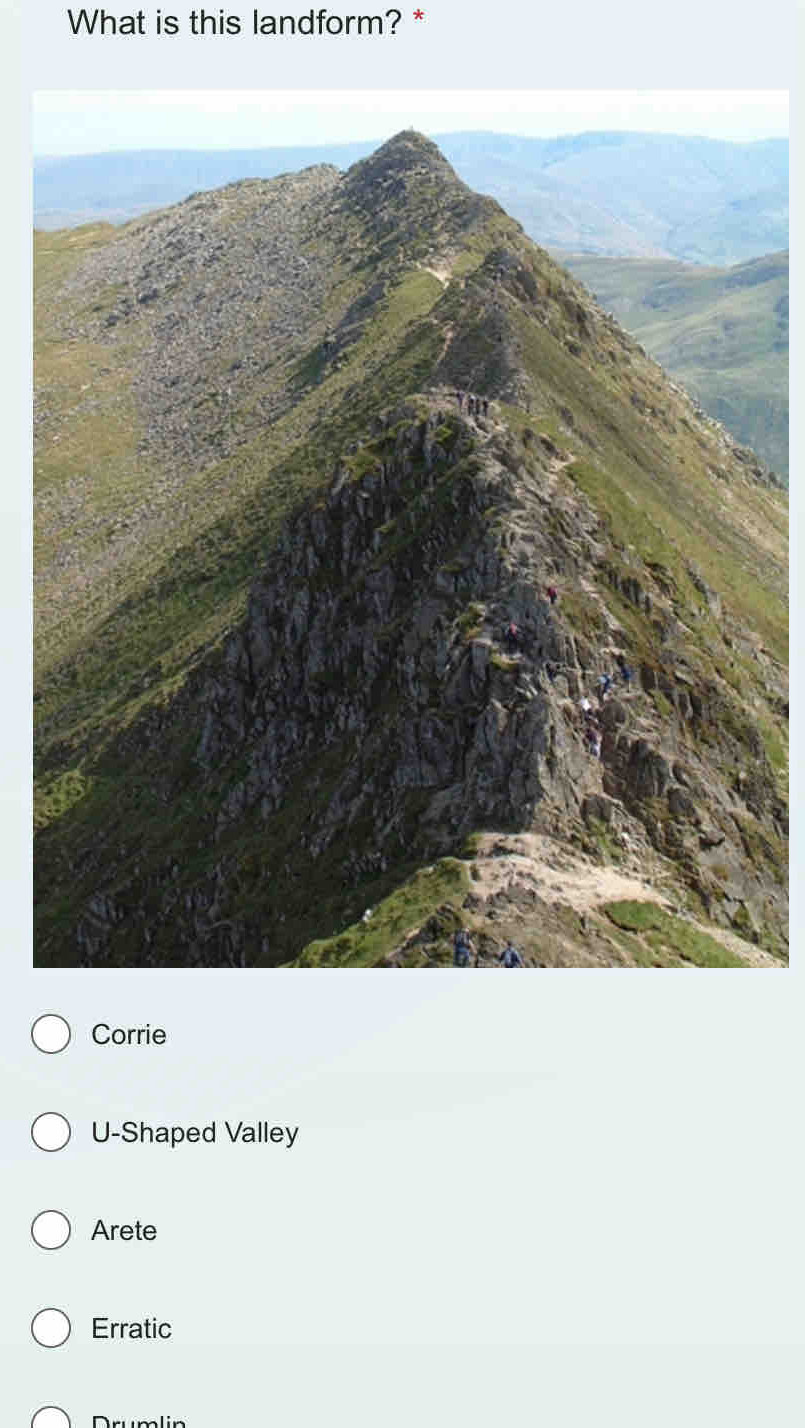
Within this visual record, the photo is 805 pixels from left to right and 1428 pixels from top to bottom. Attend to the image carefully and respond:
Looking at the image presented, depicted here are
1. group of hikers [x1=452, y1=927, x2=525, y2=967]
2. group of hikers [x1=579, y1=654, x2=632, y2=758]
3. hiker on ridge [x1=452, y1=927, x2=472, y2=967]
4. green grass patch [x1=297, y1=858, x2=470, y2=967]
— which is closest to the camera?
group of hikers [x1=452, y1=927, x2=525, y2=967]

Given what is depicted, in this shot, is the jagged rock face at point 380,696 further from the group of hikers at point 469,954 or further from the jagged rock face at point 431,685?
the group of hikers at point 469,954

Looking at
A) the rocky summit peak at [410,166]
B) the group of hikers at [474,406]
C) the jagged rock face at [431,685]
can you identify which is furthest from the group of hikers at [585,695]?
the rocky summit peak at [410,166]

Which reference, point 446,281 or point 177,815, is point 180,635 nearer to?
point 177,815

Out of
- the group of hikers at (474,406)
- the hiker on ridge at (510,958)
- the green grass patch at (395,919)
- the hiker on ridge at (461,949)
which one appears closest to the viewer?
the hiker on ridge at (510,958)

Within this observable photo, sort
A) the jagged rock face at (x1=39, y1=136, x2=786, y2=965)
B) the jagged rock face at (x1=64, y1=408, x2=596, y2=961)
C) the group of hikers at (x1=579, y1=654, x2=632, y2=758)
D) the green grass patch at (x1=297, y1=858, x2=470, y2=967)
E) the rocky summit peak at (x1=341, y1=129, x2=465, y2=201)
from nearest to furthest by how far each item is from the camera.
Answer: the green grass patch at (x1=297, y1=858, x2=470, y2=967) → the jagged rock face at (x1=64, y1=408, x2=596, y2=961) → the group of hikers at (x1=579, y1=654, x2=632, y2=758) → the jagged rock face at (x1=39, y1=136, x2=786, y2=965) → the rocky summit peak at (x1=341, y1=129, x2=465, y2=201)

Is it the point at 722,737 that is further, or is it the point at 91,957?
the point at 91,957

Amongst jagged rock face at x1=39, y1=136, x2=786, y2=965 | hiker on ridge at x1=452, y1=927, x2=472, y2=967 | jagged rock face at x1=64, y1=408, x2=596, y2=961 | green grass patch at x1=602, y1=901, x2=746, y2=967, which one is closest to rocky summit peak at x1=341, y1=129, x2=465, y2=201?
jagged rock face at x1=39, y1=136, x2=786, y2=965

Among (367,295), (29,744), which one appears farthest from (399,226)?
(29,744)

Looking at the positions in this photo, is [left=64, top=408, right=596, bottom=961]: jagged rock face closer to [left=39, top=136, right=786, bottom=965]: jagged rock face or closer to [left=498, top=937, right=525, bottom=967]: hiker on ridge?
[left=39, top=136, right=786, bottom=965]: jagged rock face

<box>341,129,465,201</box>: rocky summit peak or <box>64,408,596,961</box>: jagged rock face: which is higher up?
<box>341,129,465,201</box>: rocky summit peak
